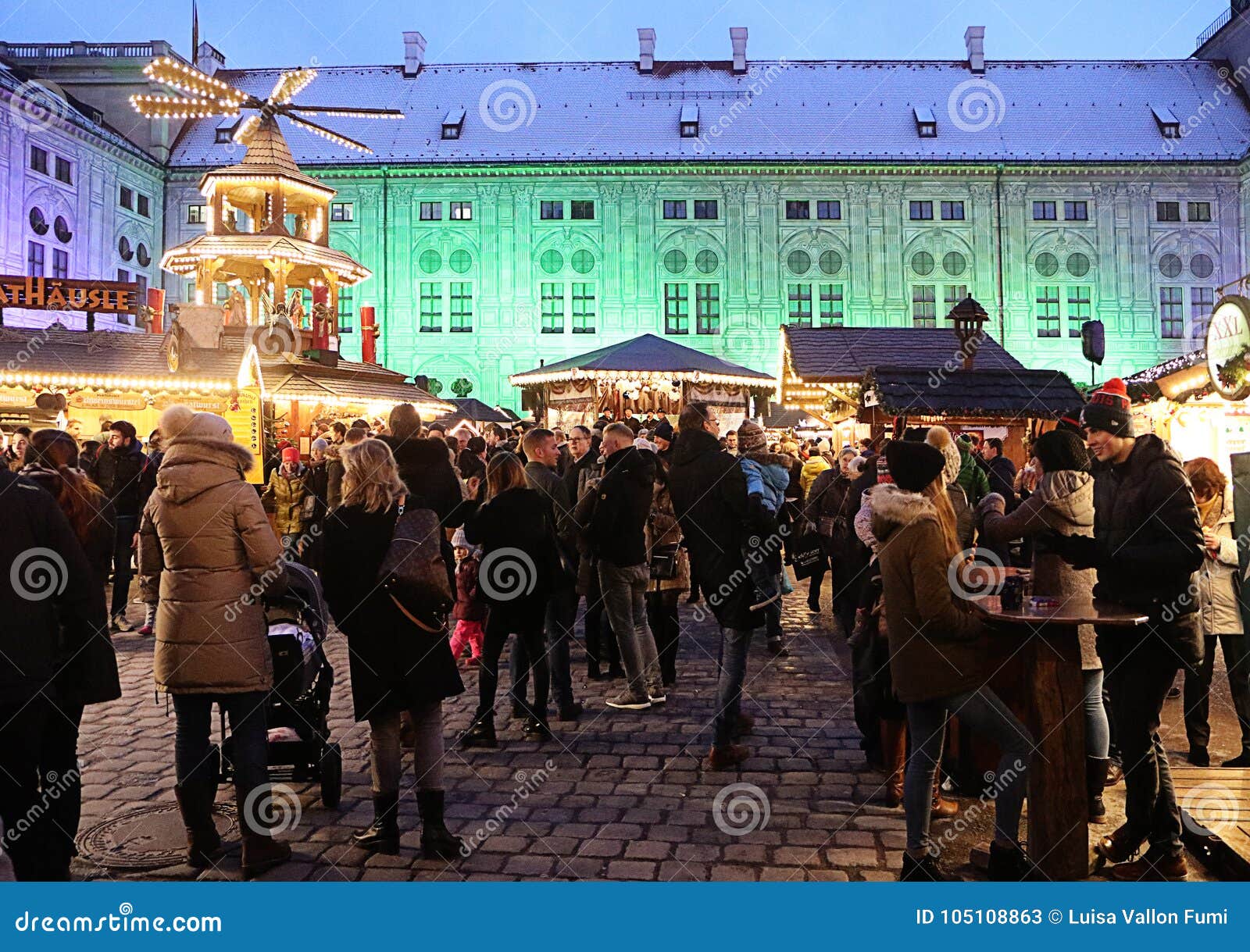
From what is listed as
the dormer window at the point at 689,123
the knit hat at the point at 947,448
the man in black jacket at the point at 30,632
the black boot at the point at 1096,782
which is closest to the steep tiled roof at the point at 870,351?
the knit hat at the point at 947,448

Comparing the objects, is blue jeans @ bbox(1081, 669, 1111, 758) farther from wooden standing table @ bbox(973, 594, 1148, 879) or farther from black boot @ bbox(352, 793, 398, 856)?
black boot @ bbox(352, 793, 398, 856)

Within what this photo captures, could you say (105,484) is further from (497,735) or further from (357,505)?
(357,505)

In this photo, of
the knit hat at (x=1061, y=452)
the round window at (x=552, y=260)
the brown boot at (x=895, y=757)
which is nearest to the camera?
the knit hat at (x=1061, y=452)

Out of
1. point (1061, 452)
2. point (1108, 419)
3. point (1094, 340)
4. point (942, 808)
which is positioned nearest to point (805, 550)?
point (942, 808)

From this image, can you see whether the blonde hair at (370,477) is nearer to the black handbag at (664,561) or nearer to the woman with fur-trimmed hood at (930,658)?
the woman with fur-trimmed hood at (930,658)

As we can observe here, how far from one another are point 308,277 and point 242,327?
114 inches

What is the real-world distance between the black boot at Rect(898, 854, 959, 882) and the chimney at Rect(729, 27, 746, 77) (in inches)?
1942

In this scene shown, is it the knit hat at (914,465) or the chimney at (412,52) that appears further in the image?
the chimney at (412,52)

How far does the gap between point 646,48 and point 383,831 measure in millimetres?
50033

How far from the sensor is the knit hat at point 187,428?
4.40 metres

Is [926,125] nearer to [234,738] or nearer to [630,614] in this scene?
[630,614]

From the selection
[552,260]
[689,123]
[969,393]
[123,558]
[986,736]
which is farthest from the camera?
[689,123]

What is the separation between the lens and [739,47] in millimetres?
48375

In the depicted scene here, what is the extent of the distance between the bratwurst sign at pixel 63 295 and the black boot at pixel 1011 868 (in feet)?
70.2
